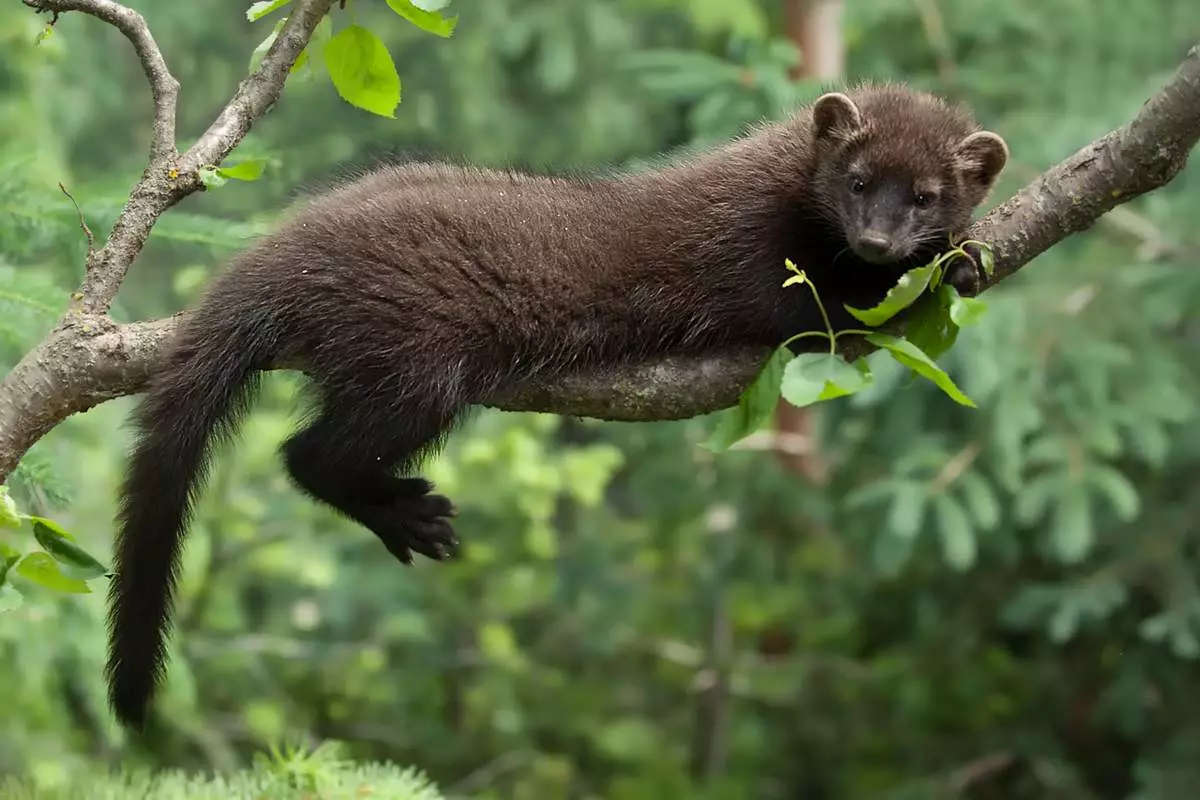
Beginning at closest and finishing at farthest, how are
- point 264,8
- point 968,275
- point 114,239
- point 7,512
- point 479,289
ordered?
1. point 7,512
2. point 264,8
3. point 114,239
4. point 968,275
5. point 479,289

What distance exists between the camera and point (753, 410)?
2.01 meters

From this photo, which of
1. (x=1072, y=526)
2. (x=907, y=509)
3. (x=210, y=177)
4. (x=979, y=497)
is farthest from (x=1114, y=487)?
(x=210, y=177)

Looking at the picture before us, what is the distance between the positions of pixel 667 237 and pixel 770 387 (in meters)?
0.66

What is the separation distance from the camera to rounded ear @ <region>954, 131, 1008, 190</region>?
258cm

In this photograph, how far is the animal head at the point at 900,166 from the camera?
2494mm

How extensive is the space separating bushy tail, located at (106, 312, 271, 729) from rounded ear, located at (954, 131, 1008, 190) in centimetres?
136

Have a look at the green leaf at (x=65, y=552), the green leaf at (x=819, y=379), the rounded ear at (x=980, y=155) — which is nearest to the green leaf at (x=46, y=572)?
the green leaf at (x=65, y=552)

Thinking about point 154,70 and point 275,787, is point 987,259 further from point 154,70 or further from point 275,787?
point 275,787

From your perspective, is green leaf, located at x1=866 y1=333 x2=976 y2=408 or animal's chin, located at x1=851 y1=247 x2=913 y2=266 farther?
animal's chin, located at x1=851 y1=247 x2=913 y2=266

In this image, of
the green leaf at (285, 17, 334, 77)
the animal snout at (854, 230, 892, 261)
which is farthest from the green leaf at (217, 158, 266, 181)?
the animal snout at (854, 230, 892, 261)

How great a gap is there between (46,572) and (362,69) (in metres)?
0.84

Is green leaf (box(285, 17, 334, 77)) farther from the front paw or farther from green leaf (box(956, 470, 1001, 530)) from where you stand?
green leaf (box(956, 470, 1001, 530))

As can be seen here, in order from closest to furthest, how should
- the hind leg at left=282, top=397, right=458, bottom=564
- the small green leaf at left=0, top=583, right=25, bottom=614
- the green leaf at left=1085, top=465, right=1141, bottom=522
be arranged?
1. the small green leaf at left=0, top=583, right=25, bottom=614
2. the hind leg at left=282, top=397, right=458, bottom=564
3. the green leaf at left=1085, top=465, right=1141, bottom=522

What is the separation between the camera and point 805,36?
572cm
